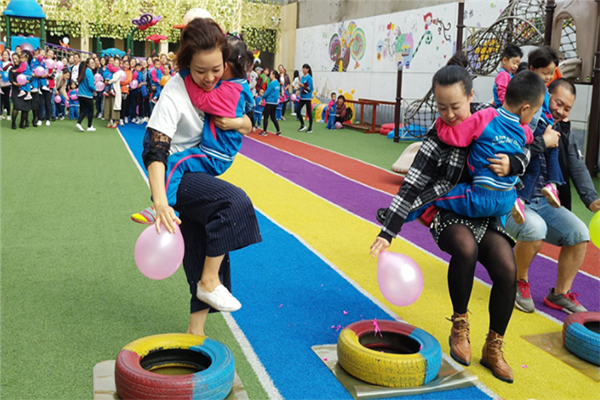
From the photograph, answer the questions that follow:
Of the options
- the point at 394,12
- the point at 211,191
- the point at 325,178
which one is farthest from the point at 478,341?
the point at 394,12

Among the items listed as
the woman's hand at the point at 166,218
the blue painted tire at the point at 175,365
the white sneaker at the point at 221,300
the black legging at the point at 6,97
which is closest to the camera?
Answer: the blue painted tire at the point at 175,365

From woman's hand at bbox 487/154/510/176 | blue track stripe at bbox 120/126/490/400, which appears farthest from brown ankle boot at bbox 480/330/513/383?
woman's hand at bbox 487/154/510/176

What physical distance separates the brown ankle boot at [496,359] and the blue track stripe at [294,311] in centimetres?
24

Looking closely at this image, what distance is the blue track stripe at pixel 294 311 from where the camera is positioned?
3.35 m

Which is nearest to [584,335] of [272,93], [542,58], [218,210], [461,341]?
[461,341]

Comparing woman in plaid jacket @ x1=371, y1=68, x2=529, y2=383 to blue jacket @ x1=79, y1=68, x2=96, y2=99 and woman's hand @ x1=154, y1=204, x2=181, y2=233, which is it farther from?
blue jacket @ x1=79, y1=68, x2=96, y2=99

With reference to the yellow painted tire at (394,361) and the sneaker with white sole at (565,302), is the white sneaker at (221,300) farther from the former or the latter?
the sneaker with white sole at (565,302)

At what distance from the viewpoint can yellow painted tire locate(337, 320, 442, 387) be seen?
327 centimetres

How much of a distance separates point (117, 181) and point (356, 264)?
5.22 metres

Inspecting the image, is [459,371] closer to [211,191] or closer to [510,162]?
[510,162]

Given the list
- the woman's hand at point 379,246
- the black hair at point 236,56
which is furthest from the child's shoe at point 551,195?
the black hair at point 236,56

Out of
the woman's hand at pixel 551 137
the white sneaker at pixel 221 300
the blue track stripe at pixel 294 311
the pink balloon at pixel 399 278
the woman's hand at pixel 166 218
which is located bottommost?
the blue track stripe at pixel 294 311

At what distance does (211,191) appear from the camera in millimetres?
3145

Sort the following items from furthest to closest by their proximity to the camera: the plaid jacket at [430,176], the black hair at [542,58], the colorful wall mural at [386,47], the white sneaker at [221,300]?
the colorful wall mural at [386,47] < the black hair at [542,58] < the plaid jacket at [430,176] < the white sneaker at [221,300]
